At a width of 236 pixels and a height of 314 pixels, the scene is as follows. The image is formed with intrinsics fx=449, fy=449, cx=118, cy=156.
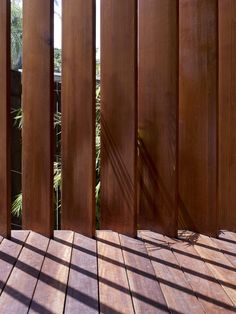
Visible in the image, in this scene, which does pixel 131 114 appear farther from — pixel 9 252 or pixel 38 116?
pixel 9 252

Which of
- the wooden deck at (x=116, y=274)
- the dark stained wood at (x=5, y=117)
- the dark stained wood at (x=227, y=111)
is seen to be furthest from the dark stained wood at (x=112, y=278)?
the dark stained wood at (x=227, y=111)

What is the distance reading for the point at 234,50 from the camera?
2.57 m

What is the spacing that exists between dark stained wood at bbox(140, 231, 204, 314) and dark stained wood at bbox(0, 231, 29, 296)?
0.57 m

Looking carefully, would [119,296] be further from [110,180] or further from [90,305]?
[110,180]

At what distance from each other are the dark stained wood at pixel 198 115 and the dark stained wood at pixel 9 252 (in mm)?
920

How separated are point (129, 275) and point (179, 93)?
119cm

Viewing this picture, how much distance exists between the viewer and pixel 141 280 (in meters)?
1.69

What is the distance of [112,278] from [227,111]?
1.32 meters

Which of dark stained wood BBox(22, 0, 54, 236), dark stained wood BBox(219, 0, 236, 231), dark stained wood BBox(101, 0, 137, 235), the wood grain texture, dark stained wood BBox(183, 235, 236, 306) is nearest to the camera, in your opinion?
dark stained wood BBox(183, 235, 236, 306)

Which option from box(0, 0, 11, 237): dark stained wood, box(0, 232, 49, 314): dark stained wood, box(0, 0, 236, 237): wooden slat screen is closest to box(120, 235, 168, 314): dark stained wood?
box(0, 0, 236, 237): wooden slat screen

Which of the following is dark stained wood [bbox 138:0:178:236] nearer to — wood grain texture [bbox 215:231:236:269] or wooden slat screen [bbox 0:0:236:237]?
wooden slat screen [bbox 0:0:236:237]

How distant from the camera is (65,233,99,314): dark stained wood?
1434mm

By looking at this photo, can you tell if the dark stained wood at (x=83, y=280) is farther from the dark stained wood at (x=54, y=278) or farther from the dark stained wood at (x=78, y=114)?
the dark stained wood at (x=78, y=114)

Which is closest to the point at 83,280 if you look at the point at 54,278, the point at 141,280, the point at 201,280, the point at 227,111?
the point at 54,278
